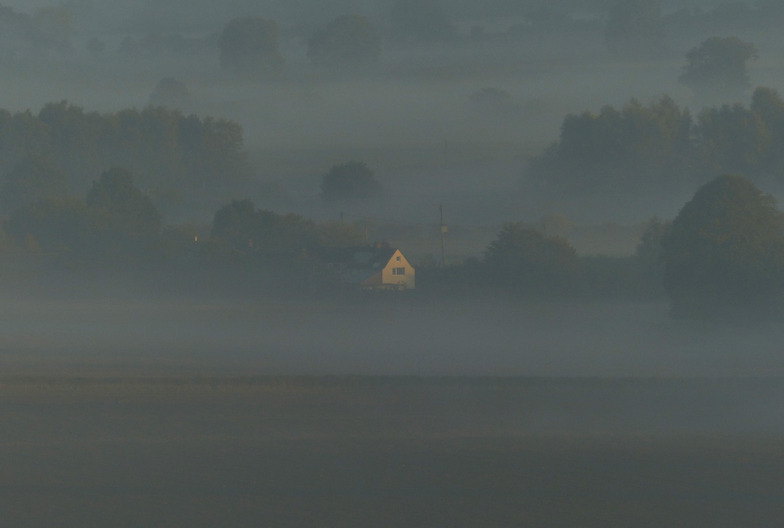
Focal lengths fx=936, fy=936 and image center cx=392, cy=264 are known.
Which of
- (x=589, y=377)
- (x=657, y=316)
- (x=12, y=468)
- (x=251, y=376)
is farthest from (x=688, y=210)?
(x=12, y=468)

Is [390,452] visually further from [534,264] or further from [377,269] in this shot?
[377,269]

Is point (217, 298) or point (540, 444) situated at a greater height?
point (217, 298)

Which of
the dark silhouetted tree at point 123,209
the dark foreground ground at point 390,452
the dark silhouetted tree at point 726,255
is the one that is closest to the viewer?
the dark foreground ground at point 390,452

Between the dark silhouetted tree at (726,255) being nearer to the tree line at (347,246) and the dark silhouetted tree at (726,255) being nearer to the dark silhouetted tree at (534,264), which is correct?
the tree line at (347,246)

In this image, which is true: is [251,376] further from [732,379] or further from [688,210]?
[688,210]

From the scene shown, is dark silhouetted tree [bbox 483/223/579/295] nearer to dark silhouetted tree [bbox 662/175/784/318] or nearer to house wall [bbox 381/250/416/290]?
house wall [bbox 381/250/416/290]

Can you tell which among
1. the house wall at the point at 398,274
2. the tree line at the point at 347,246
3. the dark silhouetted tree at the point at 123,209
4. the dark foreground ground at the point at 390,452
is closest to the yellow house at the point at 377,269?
the house wall at the point at 398,274
